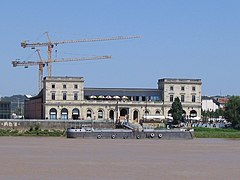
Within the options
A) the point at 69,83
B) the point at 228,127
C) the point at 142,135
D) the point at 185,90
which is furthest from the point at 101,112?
the point at 142,135

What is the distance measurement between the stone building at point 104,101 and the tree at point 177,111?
44.5 ft

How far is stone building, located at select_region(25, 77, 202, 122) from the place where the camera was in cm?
19038

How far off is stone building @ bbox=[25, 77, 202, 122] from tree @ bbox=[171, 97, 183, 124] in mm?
13553

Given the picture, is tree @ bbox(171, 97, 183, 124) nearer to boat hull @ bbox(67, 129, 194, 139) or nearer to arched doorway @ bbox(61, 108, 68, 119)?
arched doorway @ bbox(61, 108, 68, 119)

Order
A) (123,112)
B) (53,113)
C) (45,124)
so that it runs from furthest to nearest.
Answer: (123,112), (53,113), (45,124)

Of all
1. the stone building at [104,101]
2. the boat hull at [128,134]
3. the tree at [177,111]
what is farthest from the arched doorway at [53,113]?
the boat hull at [128,134]

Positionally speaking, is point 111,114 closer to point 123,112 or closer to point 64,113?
point 123,112

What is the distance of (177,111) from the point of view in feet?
586

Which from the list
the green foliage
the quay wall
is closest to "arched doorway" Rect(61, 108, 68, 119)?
the quay wall

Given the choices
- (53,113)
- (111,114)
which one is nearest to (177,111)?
(111,114)

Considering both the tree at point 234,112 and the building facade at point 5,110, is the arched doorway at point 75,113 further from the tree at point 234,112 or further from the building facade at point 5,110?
the tree at point 234,112

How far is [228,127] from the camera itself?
570 feet

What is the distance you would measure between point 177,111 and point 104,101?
2247 cm

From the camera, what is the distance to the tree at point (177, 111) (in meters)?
179
